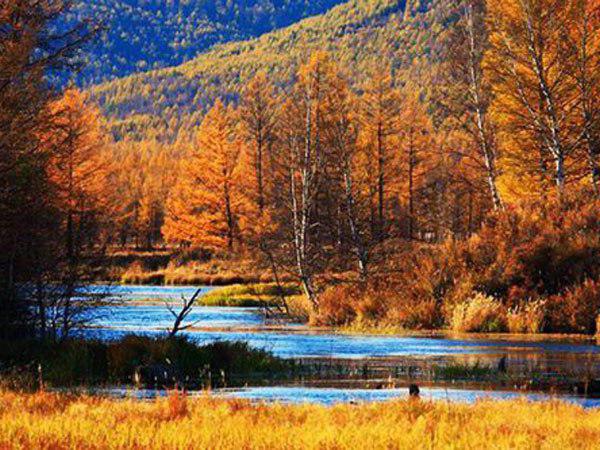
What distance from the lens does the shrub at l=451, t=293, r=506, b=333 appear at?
96.3 feet

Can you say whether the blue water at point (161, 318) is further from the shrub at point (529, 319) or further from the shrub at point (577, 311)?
the shrub at point (577, 311)

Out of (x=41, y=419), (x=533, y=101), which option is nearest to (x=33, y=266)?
(x=41, y=419)

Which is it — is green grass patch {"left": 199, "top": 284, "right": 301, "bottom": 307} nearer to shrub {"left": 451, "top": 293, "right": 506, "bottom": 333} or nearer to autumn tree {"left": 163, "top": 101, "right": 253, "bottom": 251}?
shrub {"left": 451, "top": 293, "right": 506, "bottom": 333}

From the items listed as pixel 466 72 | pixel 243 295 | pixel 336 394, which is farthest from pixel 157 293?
pixel 336 394

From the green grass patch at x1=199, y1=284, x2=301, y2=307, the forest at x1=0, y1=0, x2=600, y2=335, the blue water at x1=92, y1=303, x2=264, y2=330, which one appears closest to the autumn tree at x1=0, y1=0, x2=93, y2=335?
the forest at x1=0, y1=0, x2=600, y2=335

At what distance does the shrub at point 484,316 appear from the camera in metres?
29.4

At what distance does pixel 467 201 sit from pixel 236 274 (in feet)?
102

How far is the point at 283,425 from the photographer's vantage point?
1109cm

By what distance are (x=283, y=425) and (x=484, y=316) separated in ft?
62.8

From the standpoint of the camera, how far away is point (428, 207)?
79.0 metres

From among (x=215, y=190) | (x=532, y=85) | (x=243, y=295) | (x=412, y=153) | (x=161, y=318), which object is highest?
(x=412, y=153)

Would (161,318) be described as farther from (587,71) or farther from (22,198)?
(587,71)

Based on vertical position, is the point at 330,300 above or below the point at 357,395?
above

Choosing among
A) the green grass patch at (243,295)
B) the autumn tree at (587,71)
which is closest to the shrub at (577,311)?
the autumn tree at (587,71)
